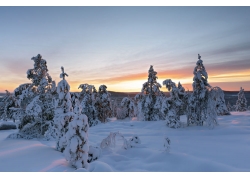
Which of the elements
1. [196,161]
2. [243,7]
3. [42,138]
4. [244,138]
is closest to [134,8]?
[243,7]

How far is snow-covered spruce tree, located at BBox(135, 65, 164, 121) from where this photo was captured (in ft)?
76.7

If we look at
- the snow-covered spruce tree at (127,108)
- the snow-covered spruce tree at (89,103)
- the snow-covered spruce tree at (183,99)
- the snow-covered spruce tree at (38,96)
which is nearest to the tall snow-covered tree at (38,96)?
the snow-covered spruce tree at (38,96)

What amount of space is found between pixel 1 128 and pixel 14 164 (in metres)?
19.9

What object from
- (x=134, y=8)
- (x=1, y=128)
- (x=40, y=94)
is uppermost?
(x=134, y=8)

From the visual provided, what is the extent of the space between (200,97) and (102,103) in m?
14.4

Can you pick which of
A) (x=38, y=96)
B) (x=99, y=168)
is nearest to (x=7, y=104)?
(x=38, y=96)

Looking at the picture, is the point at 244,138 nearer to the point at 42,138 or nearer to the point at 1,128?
the point at 42,138

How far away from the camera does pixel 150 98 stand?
23.8 m

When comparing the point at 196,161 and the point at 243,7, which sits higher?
the point at 243,7

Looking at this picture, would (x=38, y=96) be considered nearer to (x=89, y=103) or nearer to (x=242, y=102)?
(x=89, y=103)

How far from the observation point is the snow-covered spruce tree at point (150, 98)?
23391mm

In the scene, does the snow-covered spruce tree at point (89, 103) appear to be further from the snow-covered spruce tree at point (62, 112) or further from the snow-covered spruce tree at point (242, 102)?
the snow-covered spruce tree at point (242, 102)

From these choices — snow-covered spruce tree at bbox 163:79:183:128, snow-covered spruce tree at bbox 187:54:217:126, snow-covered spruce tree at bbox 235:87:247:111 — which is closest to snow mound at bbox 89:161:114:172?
snow-covered spruce tree at bbox 163:79:183:128
